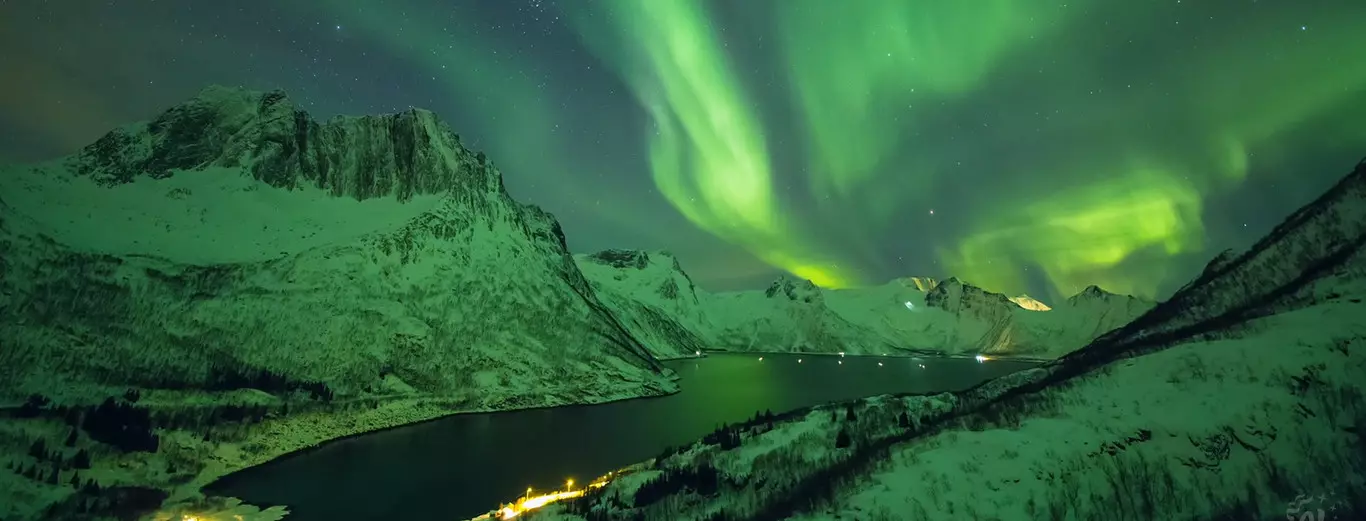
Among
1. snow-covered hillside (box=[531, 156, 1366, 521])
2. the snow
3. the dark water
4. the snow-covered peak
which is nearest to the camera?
snow-covered hillside (box=[531, 156, 1366, 521])

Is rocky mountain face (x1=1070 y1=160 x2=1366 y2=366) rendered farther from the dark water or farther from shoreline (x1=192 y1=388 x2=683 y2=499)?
shoreline (x1=192 y1=388 x2=683 y2=499)

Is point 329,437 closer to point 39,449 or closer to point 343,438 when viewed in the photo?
point 343,438

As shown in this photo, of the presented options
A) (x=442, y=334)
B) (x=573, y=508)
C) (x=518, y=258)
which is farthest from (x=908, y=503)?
(x=518, y=258)

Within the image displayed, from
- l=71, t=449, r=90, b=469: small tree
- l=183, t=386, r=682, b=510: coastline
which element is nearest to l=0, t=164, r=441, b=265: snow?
l=183, t=386, r=682, b=510: coastline

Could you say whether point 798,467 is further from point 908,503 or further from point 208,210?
point 208,210

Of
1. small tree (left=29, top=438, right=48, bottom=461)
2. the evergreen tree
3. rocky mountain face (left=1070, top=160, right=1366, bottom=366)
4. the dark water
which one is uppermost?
rocky mountain face (left=1070, top=160, right=1366, bottom=366)

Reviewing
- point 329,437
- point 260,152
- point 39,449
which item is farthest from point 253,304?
point 260,152

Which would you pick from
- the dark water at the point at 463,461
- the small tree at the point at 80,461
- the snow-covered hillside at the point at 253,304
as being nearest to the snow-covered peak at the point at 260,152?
the snow-covered hillside at the point at 253,304
